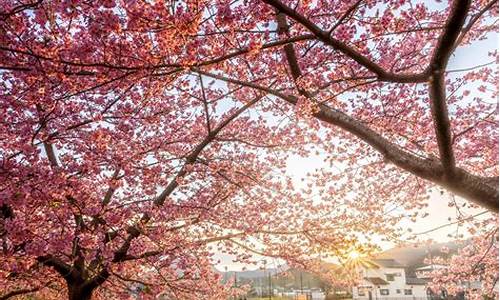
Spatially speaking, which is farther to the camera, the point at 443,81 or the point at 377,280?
the point at 377,280

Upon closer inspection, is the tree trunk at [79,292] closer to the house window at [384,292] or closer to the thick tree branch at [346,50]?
the thick tree branch at [346,50]

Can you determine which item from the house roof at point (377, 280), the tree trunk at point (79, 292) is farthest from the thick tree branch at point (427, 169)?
the house roof at point (377, 280)

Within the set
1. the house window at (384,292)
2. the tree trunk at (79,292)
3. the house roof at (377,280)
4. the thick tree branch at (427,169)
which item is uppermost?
the thick tree branch at (427,169)

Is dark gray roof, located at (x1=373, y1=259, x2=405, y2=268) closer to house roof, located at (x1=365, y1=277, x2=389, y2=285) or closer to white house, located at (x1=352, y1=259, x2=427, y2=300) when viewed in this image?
white house, located at (x1=352, y1=259, x2=427, y2=300)

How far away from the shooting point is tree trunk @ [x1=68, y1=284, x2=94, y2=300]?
8.45 meters

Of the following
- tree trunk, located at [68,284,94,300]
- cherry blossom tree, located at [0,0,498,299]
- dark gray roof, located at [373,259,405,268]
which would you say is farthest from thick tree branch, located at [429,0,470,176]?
dark gray roof, located at [373,259,405,268]

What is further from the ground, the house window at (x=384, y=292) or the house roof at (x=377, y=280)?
the house roof at (x=377, y=280)

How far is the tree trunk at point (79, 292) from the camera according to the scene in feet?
27.7

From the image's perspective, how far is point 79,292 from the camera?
8508 millimetres

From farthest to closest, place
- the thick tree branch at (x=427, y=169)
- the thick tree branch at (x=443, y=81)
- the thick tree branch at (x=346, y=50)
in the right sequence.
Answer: the thick tree branch at (x=427, y=169) → the thick tree branch at (x=346, y=50) → the thick tree branch at (x=443, y=81)

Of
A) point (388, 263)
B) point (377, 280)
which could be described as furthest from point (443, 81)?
point (388, 263)

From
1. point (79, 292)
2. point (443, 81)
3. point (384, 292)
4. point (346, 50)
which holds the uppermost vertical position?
point (346, 50)

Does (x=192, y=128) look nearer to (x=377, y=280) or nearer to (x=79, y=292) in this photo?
(x=79, y=292)

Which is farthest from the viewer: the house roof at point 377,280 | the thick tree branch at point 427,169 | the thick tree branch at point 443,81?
the house roof at point 377,280
